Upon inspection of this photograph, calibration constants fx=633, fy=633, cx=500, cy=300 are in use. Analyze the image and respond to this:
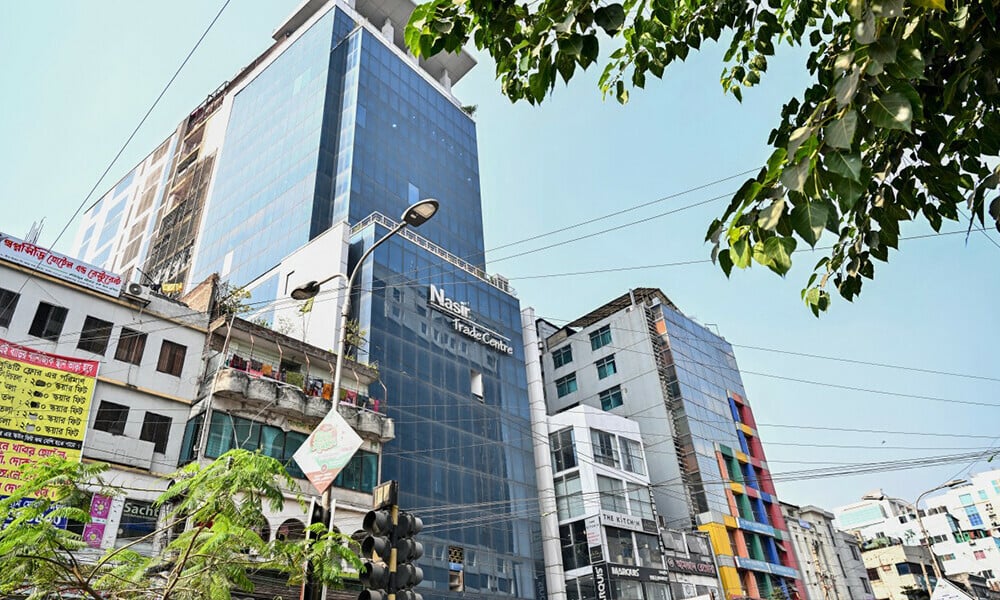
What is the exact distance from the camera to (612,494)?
4231cm

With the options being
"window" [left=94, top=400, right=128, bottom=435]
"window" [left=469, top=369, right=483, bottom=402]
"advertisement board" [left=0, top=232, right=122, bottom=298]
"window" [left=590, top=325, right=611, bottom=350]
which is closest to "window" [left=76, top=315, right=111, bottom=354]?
"advertisement board" [left=0, top=232, right=122, bottom=298]

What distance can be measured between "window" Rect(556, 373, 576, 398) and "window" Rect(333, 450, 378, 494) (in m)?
34.7

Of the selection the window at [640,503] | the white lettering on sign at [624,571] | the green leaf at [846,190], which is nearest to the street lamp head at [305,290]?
the green leaf at [846,190]

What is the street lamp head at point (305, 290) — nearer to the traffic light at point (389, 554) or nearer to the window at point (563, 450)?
the traffic light at point (389, 554)

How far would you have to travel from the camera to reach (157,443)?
2231 cm

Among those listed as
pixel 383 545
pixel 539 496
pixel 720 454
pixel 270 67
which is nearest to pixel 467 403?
pixel 539 496

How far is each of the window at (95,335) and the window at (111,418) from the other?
1.98 metres

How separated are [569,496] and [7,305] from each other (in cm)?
3228

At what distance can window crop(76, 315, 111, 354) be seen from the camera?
21891 mm

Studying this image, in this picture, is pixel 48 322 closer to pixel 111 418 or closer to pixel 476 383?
pixel 111 418

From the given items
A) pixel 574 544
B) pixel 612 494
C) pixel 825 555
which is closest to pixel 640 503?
pixel 612 494

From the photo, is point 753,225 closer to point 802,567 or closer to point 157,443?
point 157,443

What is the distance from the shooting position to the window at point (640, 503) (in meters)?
43.2

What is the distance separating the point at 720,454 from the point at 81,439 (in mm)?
45896
